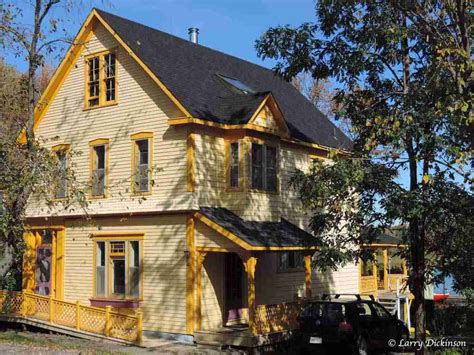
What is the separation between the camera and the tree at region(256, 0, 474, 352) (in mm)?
12219

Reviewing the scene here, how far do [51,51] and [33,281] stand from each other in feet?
32.5

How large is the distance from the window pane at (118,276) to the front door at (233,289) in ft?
11.6

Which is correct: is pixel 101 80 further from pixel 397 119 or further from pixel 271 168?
pixel 397 119

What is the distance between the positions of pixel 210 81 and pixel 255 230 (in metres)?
6.60

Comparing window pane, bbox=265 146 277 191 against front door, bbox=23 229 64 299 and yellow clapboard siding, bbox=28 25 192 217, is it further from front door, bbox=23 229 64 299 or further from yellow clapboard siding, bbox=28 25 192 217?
front door, bbox=23 229 64 299

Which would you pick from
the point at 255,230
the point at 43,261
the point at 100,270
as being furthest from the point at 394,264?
the point at 100,270

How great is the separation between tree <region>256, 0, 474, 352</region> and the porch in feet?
9.38

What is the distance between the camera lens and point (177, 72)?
2136 centimetres

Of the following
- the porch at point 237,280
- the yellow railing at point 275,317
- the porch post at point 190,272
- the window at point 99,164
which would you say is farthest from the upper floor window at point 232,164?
the window at point 99,164

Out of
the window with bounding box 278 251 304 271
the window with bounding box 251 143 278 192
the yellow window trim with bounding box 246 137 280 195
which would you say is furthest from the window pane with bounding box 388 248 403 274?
the window with bounding box 251 143 278 192

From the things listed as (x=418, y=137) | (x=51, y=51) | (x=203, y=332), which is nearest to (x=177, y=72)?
(x=51, y=51)

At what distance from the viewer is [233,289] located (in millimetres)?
20375

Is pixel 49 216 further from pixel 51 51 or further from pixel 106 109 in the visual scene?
pixel 51 51

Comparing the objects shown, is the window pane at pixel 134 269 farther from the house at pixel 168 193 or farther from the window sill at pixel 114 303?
the window sill at pixel 114 303
